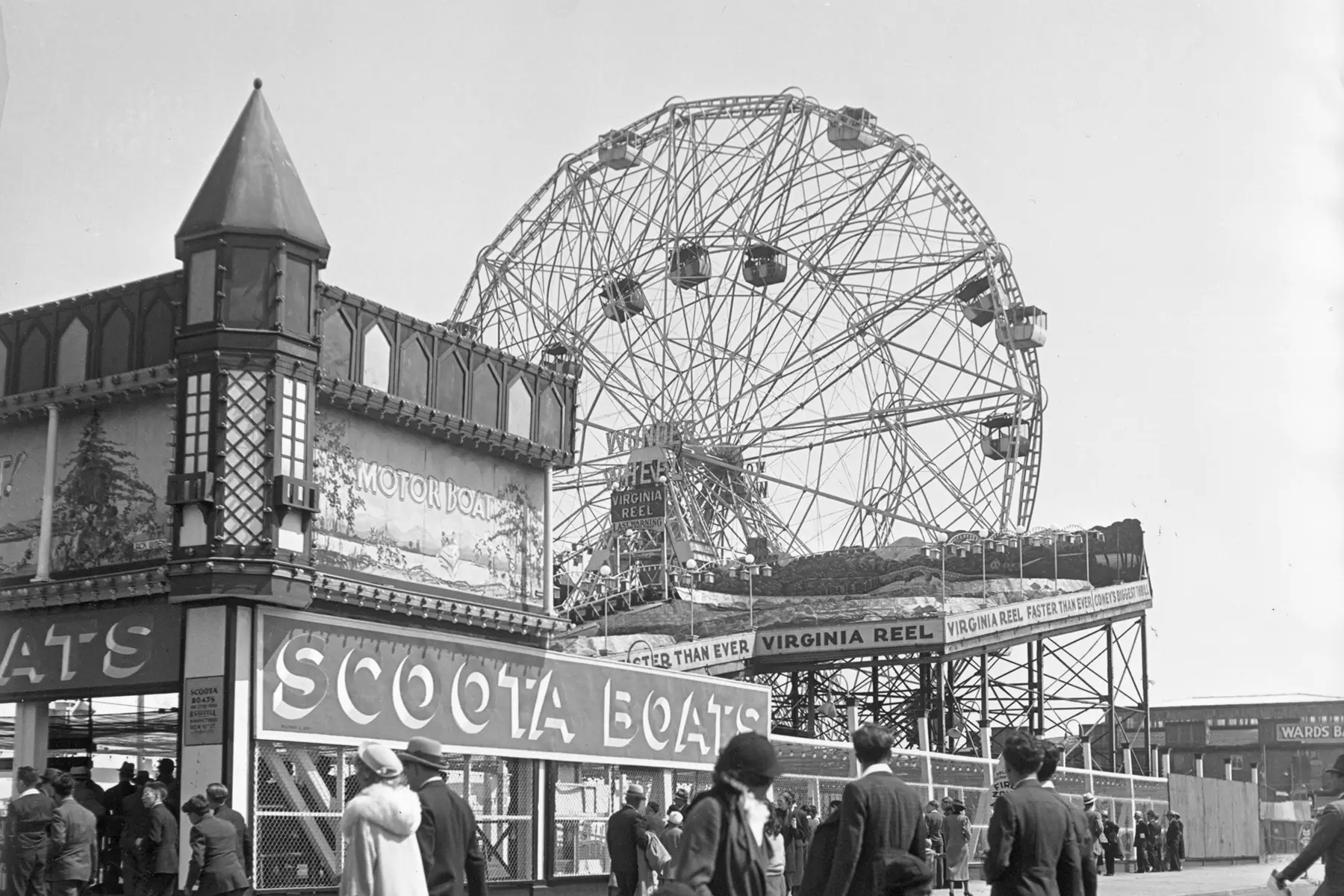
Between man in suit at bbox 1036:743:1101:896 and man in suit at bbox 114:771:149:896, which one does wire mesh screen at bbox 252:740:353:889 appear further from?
man in suit at bbox 1036:743:1101:896

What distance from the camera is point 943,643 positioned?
147 ft

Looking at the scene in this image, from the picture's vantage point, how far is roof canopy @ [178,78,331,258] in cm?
1834

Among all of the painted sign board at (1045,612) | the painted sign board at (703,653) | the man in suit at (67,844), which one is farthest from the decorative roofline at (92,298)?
the painted sign board at (1045,612)

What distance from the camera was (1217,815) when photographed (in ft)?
164

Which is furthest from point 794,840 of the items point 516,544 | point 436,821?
point 436,821

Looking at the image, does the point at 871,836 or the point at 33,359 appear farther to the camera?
the point at 33,359

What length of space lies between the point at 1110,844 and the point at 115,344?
87.3 feet

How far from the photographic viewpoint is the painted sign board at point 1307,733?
9475 cm

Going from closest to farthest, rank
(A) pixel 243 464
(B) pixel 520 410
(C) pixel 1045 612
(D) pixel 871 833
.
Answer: (D) pixel 871 833 < (A) pixel 243 464 < (B) pixel 520 410 < (C) pixel 1045 612

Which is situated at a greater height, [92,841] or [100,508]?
[100,508]

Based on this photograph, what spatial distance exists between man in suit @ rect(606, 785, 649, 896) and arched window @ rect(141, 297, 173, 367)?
678 cm

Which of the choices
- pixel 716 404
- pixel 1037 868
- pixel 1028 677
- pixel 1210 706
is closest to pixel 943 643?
pixel 1028 677

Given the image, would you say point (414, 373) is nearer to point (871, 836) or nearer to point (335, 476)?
point (335, 476)

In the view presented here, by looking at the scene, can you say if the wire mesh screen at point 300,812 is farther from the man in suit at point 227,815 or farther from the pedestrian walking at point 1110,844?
the pedestrian walking at point 1110,844
